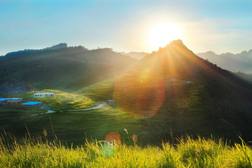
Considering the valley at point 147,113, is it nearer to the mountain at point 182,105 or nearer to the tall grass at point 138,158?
the mountain at point 182,105

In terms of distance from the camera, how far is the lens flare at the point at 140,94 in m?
126

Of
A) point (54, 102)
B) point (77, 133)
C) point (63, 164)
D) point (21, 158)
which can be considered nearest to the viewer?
point (63, 164)

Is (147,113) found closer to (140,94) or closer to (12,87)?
(140,94)


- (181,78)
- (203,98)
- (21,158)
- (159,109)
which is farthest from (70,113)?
(181,78)

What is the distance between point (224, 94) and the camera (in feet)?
552

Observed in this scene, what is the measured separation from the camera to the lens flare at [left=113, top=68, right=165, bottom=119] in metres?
126

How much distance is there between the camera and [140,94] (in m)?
154

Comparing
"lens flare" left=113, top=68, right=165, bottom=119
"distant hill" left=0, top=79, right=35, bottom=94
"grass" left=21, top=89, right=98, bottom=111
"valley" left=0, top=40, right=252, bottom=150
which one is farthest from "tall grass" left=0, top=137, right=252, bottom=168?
"distant hill" left=0, top=79, right=35, bottom=94

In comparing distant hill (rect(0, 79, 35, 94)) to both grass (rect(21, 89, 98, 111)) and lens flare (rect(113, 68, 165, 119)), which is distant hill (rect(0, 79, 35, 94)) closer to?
grass (rect(21, 89, 98, 111))

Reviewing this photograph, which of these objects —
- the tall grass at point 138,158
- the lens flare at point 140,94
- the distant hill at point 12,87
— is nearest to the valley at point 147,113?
the lens flare at point 140,94

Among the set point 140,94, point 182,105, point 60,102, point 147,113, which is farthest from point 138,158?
point 140,94

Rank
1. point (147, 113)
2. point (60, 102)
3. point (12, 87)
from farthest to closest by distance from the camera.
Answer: point (12, 87), point (147, 113), point (60, 102)

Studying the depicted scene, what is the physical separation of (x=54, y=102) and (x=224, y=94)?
140521mm

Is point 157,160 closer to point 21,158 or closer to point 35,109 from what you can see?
point 21,158
